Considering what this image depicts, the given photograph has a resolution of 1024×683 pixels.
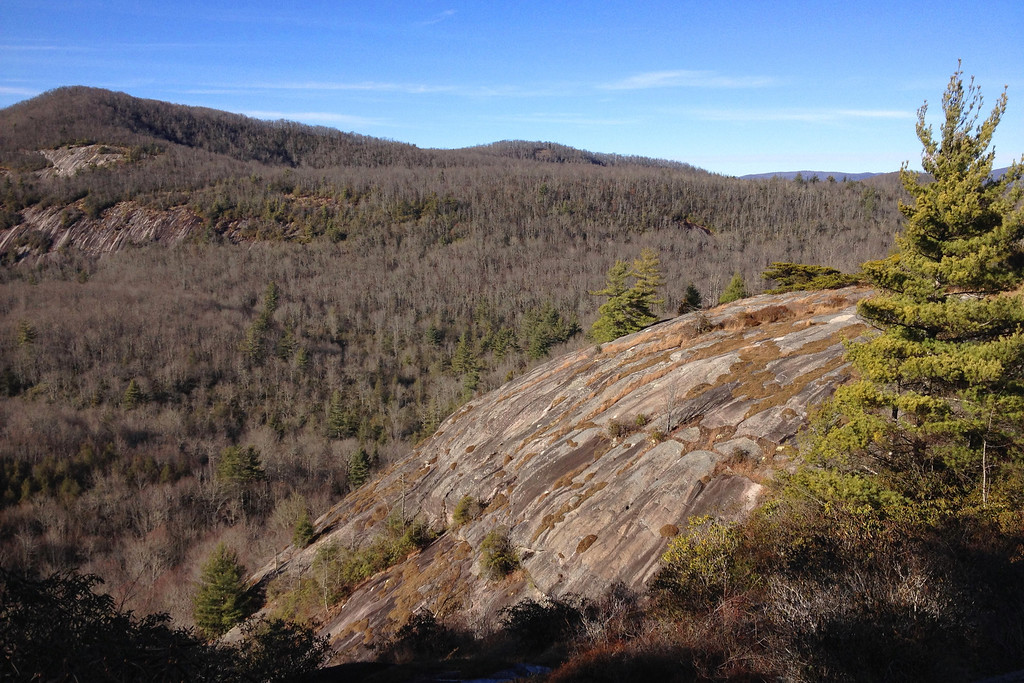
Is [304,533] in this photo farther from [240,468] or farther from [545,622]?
[240,468]

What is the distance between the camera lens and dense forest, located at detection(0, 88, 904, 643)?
64.9 meters

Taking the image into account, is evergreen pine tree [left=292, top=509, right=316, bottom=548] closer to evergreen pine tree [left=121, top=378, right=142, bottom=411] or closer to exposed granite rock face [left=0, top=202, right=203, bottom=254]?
evergreen pine tree [left=121, top=378, right=142, bottom=411]

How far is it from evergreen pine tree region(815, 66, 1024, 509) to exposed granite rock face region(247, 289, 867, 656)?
4311mm

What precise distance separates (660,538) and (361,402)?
89863 millimetres

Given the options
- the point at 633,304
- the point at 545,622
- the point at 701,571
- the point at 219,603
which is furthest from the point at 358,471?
the point at 701,571

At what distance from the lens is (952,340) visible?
10344mm

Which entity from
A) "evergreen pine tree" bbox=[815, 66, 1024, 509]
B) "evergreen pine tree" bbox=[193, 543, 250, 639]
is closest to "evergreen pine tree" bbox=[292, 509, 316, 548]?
"evergreen pine tree" bbox=[193, 543, 250, 639]

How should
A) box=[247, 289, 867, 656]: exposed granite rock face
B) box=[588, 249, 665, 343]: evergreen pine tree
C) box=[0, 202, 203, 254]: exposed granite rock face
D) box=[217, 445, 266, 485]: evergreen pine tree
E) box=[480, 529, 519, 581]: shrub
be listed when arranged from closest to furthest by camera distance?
box=[247, 289, 867, 656]: exposed granite rock face, box=[480, 529, 519, 581]: shrub, box=[588, 249, 665, 343]: evergreen pine tree, box=[217, 445, 266, 485]: evergreen pine tree, box=[0, 202, 203, 254]: exposed granite rock face

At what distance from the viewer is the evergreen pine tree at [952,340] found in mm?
9516

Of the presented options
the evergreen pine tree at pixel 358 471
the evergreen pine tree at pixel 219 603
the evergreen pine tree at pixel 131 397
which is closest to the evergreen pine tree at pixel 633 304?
the evergreen pine tree at pixel 219 603

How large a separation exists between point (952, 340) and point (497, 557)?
49.4ft

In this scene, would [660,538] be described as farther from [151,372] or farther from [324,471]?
[151,372]

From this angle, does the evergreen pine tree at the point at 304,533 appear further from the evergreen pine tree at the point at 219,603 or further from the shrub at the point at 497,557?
the shrub at the point at 497,557

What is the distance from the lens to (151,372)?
99375 mm
